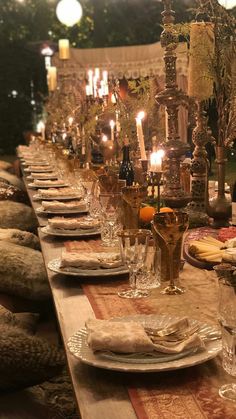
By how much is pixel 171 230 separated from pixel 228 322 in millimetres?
664

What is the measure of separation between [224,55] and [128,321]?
1.50 m

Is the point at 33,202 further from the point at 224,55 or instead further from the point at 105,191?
the point at 224,55

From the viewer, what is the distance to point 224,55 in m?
2.71

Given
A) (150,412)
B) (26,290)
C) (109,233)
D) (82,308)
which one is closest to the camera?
(150,412)

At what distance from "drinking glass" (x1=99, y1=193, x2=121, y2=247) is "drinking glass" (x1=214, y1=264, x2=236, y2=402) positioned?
1162mm

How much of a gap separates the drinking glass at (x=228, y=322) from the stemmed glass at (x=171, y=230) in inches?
22.4

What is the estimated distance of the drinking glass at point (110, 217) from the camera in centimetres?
248

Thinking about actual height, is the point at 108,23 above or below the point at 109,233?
above

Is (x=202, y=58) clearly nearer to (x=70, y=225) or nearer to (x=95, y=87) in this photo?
(x=70, y=225)

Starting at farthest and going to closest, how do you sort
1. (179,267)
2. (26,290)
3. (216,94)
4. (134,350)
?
(26,290), (216,94), (179,267), (134,350)

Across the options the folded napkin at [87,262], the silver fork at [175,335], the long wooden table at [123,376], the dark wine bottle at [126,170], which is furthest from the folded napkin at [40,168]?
the silver fork at [175,335]

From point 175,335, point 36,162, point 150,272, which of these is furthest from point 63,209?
point 36,162

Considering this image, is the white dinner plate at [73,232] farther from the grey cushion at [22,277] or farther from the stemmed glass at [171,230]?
the stemmed glass at [171,230]

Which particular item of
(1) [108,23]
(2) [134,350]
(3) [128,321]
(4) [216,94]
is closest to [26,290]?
(4) [216,94]
